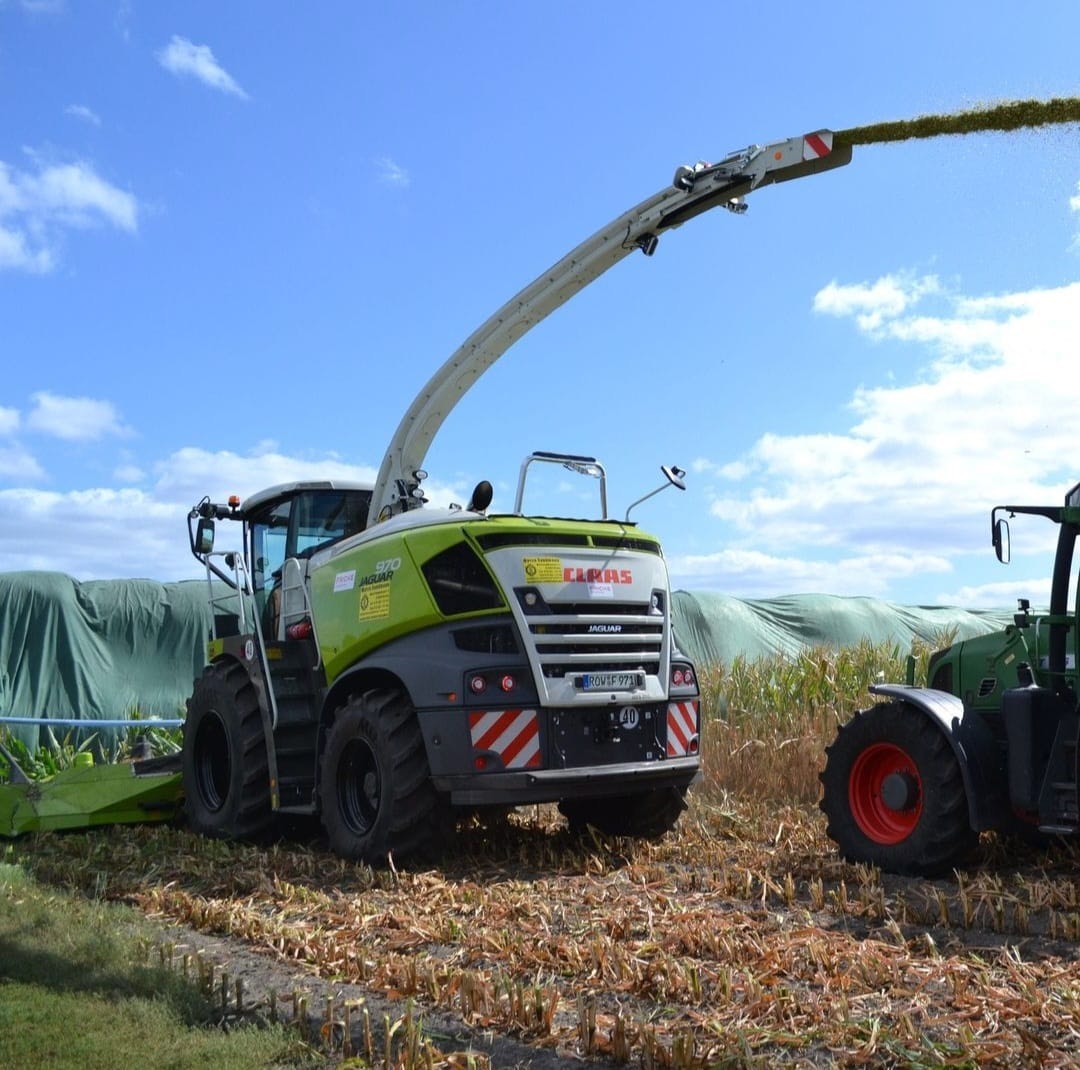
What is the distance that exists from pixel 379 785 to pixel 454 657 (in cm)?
96

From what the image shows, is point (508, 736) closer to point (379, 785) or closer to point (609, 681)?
point (609, 681)

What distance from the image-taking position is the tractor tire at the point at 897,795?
700 centimetres

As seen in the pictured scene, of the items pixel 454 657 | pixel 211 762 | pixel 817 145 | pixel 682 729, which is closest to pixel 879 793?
pixel 682 729

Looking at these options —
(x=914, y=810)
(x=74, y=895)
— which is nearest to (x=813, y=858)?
(x=914, y=810)

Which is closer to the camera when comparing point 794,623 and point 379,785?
point 379,785

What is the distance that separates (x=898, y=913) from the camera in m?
6.09

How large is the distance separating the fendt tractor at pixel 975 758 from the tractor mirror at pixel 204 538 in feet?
15.4

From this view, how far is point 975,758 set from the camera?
6.98m

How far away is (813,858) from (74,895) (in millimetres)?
4322

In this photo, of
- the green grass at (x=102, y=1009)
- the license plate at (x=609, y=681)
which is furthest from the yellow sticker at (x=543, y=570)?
the green grass at (x=102, y=1009)

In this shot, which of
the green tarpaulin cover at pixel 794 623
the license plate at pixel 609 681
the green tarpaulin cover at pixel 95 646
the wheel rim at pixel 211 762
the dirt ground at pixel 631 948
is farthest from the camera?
the green tarpaulin cover at pixel 794 623

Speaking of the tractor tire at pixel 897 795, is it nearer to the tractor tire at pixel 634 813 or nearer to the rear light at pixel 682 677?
the rear light at pixel 682 677

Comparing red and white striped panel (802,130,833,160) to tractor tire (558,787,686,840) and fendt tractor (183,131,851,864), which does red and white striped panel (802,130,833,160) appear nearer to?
fendt tractor (183,131,851,864)

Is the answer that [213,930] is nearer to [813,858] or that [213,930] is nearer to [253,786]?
[253,786]
